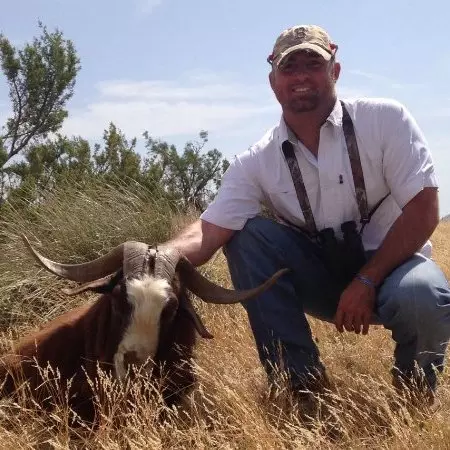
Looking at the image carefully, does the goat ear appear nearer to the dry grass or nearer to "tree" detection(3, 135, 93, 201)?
the dry grass

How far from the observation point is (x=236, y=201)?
5.24 m

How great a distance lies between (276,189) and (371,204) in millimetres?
633

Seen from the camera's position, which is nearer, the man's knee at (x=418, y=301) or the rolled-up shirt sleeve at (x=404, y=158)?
the man's knee at (x=418, y=301)

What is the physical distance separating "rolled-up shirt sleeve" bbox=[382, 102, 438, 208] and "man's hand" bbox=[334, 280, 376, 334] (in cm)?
63

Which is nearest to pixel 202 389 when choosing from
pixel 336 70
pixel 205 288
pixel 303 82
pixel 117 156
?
pixel 205 288

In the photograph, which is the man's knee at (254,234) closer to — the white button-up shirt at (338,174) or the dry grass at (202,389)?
the white button-up shirt at (338,174)

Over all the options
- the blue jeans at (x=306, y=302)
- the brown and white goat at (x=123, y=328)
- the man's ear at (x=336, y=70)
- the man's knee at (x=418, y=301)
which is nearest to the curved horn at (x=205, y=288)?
the brown and white goat at (x=123, y=328)

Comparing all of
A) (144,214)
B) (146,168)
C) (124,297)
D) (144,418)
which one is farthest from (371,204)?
(146,168)

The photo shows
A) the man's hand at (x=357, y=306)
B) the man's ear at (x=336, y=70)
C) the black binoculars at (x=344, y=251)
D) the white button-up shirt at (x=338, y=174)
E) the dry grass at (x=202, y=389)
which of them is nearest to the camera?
the dry grass at (x=202, y=389)

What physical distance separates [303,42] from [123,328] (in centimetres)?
224

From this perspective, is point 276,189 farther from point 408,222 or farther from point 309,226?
point 408,222

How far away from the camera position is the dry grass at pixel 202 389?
3764 mm

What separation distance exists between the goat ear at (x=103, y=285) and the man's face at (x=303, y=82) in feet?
5.24

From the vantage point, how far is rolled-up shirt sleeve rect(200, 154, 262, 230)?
520cm
